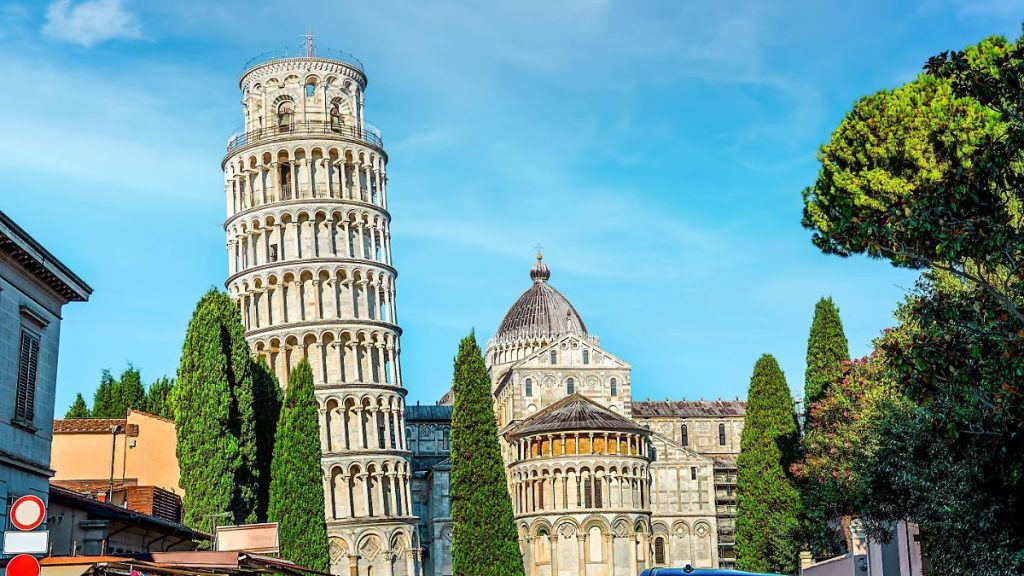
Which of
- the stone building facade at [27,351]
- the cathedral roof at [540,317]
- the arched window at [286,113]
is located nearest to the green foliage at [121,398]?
the arched window at [286,113]

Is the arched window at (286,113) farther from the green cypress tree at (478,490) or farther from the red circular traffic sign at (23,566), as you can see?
the red circular traffic sign at (23,566)

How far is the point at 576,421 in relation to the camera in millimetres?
Result: 78000

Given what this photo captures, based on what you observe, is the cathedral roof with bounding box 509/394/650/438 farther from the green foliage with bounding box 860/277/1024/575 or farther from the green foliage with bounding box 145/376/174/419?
the green foliage with bounding box 860/277/1024/575

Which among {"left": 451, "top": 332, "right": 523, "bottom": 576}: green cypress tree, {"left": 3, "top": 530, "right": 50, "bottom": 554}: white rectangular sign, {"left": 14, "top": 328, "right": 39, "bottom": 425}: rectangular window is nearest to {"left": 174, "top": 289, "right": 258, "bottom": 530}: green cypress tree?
{"left": 451, "top": 332, "right": 523, "bottom": 576}: green cypress tree

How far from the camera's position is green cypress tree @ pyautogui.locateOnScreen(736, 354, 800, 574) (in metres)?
65.2

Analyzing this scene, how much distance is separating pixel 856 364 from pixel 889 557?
7.90m

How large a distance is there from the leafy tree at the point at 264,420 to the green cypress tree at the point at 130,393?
2215cm

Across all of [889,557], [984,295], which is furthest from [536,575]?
[984,295]

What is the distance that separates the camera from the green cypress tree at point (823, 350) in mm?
56031

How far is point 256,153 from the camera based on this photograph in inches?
2739

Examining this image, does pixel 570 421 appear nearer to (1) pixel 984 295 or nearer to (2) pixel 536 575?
(2) pixel 536 575

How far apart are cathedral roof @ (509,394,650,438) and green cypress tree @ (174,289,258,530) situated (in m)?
33.4

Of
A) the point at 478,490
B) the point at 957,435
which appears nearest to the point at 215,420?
the point at 478,490

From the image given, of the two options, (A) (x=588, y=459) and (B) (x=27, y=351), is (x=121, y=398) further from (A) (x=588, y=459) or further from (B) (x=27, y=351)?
(B) (x=27, y=351)
